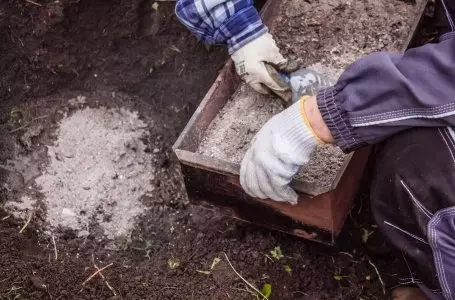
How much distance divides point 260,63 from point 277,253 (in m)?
0.64

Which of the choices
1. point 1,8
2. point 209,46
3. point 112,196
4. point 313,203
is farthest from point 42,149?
point 313,203

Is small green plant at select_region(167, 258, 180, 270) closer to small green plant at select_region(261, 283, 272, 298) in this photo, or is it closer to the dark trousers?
small green plant at select_region(261, 283, 272, 298)

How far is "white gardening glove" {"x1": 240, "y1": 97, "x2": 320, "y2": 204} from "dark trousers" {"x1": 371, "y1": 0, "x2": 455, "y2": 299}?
218 millimetres

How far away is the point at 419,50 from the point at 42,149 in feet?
5.04

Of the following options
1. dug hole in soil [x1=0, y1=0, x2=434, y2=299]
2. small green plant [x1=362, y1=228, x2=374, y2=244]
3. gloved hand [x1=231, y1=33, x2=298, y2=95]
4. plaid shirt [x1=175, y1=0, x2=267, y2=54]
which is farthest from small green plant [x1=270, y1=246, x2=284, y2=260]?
plaid shirt [x1=175, y1=0, x2=267, y2=54]

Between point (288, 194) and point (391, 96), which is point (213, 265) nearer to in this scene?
point (288, 194)

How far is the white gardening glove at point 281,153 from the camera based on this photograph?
64.7 inches

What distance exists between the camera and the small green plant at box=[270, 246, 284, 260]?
2.10m

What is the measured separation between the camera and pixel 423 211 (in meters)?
1.58

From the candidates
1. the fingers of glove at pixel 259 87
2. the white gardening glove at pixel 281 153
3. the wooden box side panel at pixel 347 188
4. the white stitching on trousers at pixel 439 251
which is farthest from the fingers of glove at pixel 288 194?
the fingers of glove at pixel 259 87

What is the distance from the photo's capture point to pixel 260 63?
2033 millimetres

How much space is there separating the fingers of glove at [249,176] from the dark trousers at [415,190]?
0.33m

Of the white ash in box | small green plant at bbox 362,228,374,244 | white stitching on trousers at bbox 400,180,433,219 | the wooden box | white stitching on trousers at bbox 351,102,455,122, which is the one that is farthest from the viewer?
small green plant at bbox 362,228,374,244

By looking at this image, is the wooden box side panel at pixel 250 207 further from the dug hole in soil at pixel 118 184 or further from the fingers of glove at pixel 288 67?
the fingers of glove at pixel 288 67
